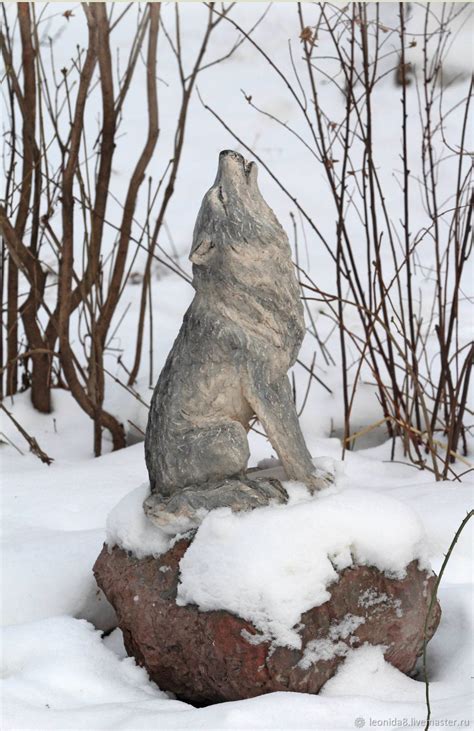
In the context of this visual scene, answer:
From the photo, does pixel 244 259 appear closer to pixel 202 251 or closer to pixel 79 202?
pixel 202 251

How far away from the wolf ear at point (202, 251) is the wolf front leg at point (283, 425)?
266 millimetres

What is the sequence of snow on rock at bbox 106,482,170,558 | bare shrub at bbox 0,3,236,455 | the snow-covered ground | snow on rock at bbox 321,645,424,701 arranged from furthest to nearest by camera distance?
bare shrub at bbox 0,3,236,455 < snow on rock at bbox 106,482,170,558 < snow on rock at bbox 321,645,424,701 < the snow-covered ground

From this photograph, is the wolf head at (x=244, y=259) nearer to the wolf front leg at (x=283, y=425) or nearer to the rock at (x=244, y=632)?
the wolf front leg at (x=283, y=425)

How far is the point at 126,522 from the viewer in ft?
7.27

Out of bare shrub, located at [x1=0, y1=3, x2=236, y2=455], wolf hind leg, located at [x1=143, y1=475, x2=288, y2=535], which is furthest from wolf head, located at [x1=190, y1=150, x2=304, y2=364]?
bare shrub, located at [x1=0, y1=3, x2=236, y2=455]

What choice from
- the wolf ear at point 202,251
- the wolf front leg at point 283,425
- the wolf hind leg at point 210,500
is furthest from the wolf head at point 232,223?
the wolf hind leg at point 210,500

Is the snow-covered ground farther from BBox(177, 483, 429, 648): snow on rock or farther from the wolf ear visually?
the wolf ear

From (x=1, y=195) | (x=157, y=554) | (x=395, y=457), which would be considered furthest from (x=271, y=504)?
(x=1, y=195)

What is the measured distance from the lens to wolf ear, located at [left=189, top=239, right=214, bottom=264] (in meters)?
2.09

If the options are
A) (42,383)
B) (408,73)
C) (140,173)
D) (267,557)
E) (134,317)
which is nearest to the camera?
(267,557)

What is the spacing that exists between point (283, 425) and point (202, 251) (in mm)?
416

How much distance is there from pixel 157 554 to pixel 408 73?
4.95m

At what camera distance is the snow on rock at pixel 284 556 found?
1.98m

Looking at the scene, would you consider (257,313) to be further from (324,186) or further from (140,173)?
(324,186)
